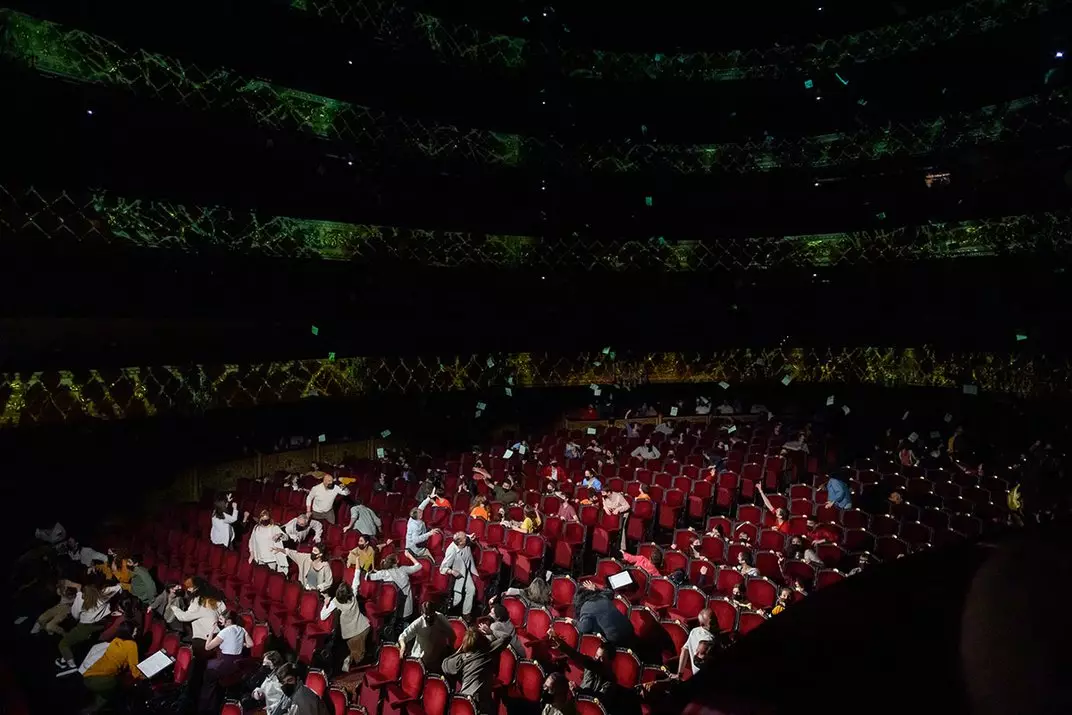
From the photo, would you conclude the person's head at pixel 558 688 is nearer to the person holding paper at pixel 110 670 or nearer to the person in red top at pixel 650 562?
the person in red top at pixel 650 562

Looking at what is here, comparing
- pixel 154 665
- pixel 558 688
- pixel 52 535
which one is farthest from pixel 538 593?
pixel 52 535

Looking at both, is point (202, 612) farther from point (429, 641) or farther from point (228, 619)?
point (429, 641)

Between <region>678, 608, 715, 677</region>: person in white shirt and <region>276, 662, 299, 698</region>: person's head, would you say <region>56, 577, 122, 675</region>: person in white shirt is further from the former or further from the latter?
<region>678, 608, 715, 677</region>: person in white shirt

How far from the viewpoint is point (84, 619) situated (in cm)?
692

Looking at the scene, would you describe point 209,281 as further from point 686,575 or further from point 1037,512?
point 1037,512

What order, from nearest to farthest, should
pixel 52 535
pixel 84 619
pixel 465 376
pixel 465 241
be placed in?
pixel 84 619 < pixel 52 535 < pixel 465 376 < pixel 465 241

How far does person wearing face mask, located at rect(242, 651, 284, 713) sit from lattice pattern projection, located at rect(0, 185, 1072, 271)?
8.26m

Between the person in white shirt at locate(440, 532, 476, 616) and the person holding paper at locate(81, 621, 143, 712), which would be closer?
the person holding paper at locate(81, 621, 143, 712)

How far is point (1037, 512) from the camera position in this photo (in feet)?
27.0

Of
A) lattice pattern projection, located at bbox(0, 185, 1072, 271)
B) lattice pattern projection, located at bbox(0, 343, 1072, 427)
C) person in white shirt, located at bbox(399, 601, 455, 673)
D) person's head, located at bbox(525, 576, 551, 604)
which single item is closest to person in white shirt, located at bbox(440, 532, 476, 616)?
person's head, located at bbox(525, 576, 551, 604)

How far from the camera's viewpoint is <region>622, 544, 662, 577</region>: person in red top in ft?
23.8

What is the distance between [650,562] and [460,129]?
1195 centimetres

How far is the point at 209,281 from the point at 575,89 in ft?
30.4

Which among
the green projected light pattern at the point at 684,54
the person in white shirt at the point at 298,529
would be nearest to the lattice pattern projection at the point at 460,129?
the green projected light pattern at the point at 684,54
